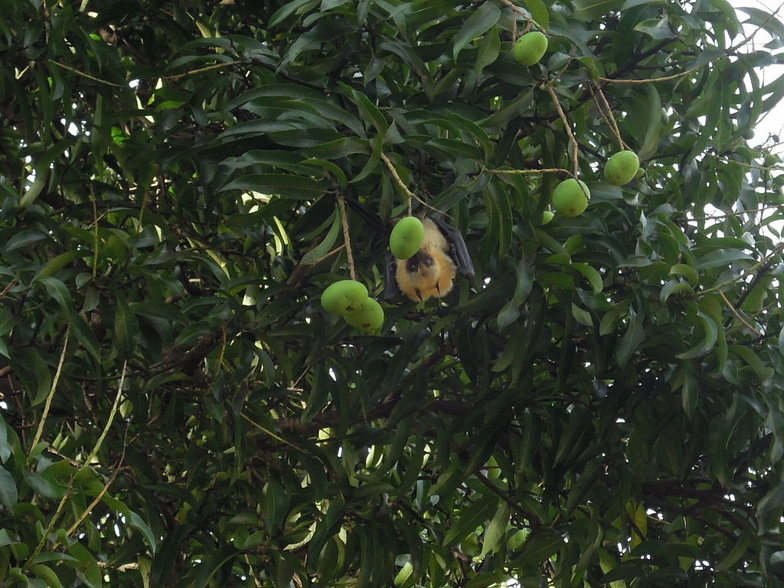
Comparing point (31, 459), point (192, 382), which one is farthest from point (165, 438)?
point (31, 459)

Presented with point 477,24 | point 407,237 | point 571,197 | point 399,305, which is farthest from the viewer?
point 399,305

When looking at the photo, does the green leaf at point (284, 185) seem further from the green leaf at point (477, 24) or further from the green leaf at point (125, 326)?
the green leaf at point (125, 326)

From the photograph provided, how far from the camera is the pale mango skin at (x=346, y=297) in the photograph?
53.5 inches

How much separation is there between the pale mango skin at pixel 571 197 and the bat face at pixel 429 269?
6.9 inches

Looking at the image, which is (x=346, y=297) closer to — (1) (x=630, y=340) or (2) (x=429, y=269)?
(2) (x=429, y=269)

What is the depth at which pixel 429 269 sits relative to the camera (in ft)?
4.93

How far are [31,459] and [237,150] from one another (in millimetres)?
578

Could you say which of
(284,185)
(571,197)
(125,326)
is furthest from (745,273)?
(125,326)

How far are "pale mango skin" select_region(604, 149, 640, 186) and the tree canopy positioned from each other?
0.31ft

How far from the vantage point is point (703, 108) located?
186 cm

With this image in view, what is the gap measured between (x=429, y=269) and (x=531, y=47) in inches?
14.0

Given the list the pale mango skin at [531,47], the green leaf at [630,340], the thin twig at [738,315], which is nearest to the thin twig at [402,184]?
the pale mango skin at [531,47]

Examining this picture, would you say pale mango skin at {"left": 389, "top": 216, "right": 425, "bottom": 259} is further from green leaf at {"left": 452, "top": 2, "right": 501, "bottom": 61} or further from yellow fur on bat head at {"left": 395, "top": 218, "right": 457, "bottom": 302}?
green leaf at {"left": 452, "top": 2, "right": 501, "bottom": 61}

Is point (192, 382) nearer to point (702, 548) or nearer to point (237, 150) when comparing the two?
point (237, 150)
